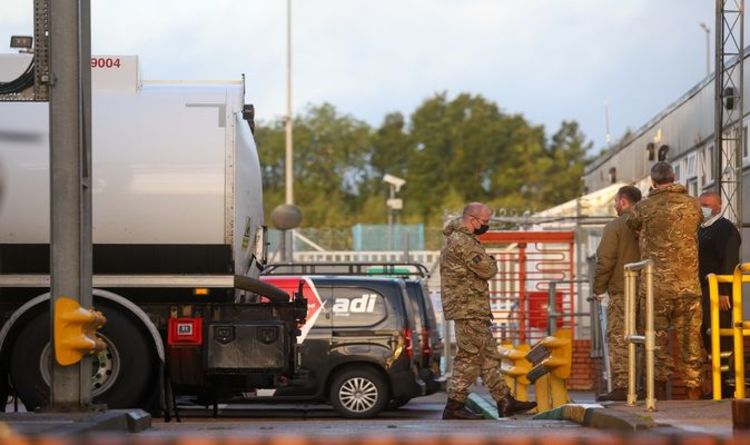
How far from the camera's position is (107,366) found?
1438 centimetres

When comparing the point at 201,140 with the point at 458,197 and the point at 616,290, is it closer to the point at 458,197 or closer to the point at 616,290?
the point at 616,290

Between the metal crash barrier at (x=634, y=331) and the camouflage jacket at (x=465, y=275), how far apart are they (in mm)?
2246

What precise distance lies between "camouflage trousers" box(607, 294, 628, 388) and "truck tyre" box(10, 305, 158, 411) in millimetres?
3878

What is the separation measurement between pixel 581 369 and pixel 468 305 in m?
12.9

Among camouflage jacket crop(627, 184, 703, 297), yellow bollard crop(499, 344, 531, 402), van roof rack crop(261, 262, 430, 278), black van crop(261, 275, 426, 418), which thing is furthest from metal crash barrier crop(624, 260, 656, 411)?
black van crop(261, 275, 426, 418)

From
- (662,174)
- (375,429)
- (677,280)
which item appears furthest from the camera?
(662,174)

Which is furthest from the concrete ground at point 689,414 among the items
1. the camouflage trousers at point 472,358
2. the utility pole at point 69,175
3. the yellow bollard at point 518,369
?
the yellow bollard at point 518,369

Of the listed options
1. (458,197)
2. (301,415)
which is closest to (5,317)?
(301,415)

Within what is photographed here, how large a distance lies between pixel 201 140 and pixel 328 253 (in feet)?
90.7

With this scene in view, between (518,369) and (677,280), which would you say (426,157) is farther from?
(677,280)

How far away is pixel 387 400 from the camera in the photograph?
2050 cm

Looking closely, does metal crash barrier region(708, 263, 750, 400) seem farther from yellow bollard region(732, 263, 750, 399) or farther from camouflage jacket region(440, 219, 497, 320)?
camouflage jacket region(440, 219, 497, 320)

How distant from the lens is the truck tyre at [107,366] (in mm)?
14203

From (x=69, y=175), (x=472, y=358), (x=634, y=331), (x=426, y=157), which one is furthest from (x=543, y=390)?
(x=426, y=157)
